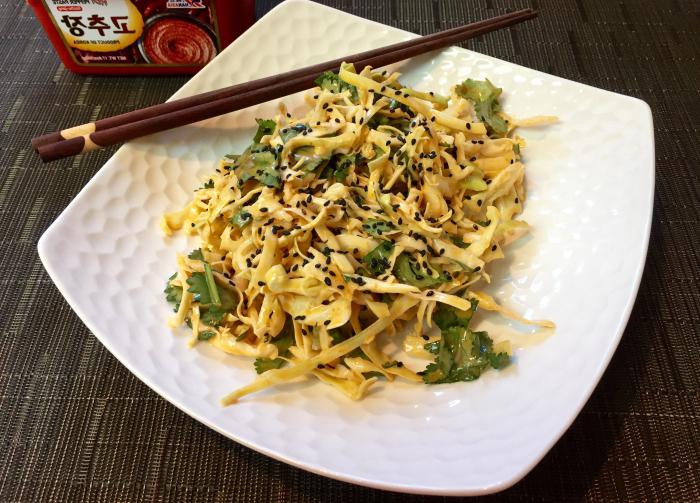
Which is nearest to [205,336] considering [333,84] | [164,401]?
[164,401]

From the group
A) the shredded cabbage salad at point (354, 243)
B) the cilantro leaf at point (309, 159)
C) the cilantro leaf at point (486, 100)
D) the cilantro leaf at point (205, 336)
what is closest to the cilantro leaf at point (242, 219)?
the shredded cabbage salad at point (354, 243)

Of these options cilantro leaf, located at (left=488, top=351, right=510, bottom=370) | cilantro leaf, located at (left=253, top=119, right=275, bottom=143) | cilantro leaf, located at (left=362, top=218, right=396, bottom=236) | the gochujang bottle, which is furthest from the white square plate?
cilantro leaf, located at (left=362, top=218, right=396, bottom=236)

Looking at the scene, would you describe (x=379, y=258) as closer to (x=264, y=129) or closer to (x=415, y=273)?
(x=415, y=273)

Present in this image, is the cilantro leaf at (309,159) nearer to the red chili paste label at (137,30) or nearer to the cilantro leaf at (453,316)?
the cilantro leaf at (453,316)

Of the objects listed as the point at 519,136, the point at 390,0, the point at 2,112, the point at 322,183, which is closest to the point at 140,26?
the point at 2,112

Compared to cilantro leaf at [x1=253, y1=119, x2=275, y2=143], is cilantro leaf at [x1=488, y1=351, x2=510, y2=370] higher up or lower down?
lower down

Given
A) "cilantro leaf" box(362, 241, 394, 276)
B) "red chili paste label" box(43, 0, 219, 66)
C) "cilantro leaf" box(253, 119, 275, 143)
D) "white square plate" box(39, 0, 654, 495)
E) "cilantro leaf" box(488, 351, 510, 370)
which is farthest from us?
"red chili paste label" box(43, 0, 219, 66)

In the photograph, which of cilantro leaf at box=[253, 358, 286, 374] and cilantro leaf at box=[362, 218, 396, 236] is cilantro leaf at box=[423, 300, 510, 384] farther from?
cilantro leaf at box=[253, 358, 286, 374]
